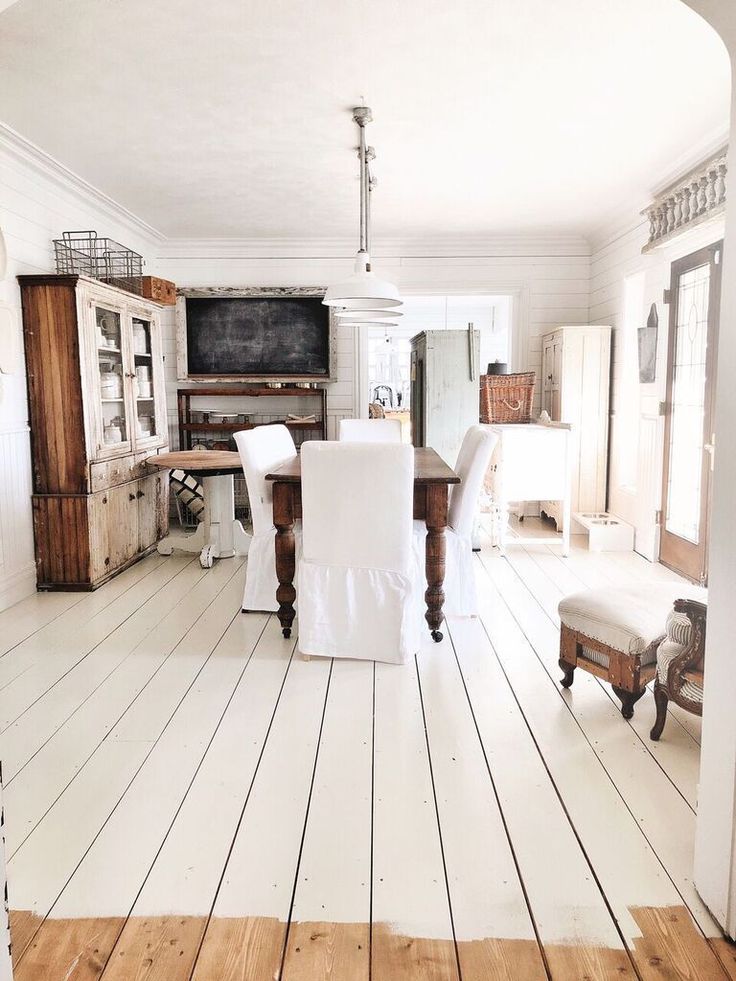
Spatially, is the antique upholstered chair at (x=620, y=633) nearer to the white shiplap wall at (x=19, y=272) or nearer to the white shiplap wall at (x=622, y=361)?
the white shiplap wall at (x=622, y=361)

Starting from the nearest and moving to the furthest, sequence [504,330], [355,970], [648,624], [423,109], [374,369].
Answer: [355,970]
[648,624]
[423,109]
[504,330]
[374,369]

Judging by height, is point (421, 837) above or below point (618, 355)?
below

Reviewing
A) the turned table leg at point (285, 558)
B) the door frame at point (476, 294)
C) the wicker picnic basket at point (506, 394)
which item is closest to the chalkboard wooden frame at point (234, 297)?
the door frame at point (476, 294)

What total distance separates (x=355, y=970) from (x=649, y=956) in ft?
2.01

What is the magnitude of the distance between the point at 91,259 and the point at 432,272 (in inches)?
117

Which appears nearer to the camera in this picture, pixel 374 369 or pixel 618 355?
pixel 618 355

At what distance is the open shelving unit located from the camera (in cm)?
644

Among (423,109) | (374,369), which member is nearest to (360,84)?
(423,109)

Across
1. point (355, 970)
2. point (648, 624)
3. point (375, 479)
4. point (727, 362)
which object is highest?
point (727, 362)

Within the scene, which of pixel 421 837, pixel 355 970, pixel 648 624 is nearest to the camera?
pixel 355 970

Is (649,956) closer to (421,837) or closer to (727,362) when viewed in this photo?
(421,837)

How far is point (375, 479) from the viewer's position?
3059mm

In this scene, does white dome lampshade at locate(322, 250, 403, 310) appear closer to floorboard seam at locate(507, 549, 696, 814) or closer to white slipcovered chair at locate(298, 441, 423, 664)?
white slipcovered chair at locate(298, 441, 423, 664)

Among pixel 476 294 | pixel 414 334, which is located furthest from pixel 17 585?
pixel 414 334
